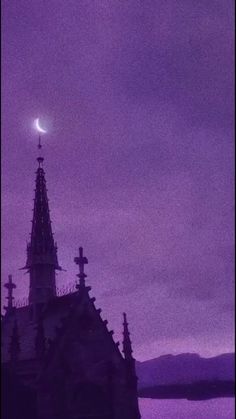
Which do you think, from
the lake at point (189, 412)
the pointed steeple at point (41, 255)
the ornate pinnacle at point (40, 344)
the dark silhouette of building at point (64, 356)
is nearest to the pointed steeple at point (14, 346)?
the dark silhouette of building at point (64, 356)

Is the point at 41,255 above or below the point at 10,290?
above

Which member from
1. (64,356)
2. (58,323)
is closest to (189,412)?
(58,323)

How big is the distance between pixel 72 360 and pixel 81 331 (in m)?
2.98

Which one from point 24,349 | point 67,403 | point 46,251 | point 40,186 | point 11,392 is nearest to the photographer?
point 11,392

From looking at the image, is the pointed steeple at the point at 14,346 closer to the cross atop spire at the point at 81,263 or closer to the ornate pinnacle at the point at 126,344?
the cross atop spire at the point at 81,263

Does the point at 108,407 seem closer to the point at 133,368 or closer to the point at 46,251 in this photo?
the point at 133,368

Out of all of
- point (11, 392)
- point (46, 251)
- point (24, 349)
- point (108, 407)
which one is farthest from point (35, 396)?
point (46, 251)

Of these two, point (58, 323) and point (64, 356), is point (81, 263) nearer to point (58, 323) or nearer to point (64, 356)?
point (58, 323)

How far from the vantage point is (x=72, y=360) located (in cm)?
3959

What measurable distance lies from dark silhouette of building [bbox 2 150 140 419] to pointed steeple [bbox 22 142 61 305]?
0.11 m

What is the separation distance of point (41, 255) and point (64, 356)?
13.2m

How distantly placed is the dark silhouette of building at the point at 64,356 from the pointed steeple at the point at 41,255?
0.11 m

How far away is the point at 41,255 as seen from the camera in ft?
161

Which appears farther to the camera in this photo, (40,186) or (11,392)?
(40,186)
